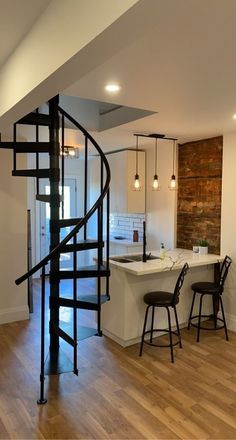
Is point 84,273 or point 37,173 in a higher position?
point 37,173

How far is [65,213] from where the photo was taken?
7.02 metres

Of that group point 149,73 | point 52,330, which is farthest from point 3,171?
point 149,73

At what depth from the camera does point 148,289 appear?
3779 mm

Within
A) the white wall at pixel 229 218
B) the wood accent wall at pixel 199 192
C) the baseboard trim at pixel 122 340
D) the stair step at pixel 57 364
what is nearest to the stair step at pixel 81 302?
the stair step at pixel 57 364

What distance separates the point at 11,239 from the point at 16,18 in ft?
9.89

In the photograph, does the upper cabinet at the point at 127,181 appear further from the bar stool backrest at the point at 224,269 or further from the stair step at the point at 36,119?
the stair step at the point at 36,119

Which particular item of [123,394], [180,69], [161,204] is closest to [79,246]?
[123,394]

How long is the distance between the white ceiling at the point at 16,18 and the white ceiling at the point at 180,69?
47cm

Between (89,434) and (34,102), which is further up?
(34,102)

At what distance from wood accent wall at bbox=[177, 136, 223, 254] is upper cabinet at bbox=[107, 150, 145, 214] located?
761 mm

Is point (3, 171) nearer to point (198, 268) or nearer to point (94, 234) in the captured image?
point (198, 268)

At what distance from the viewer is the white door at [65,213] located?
6711mm

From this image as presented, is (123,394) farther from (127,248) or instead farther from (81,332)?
(127,248)

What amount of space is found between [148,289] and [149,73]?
237 cm
